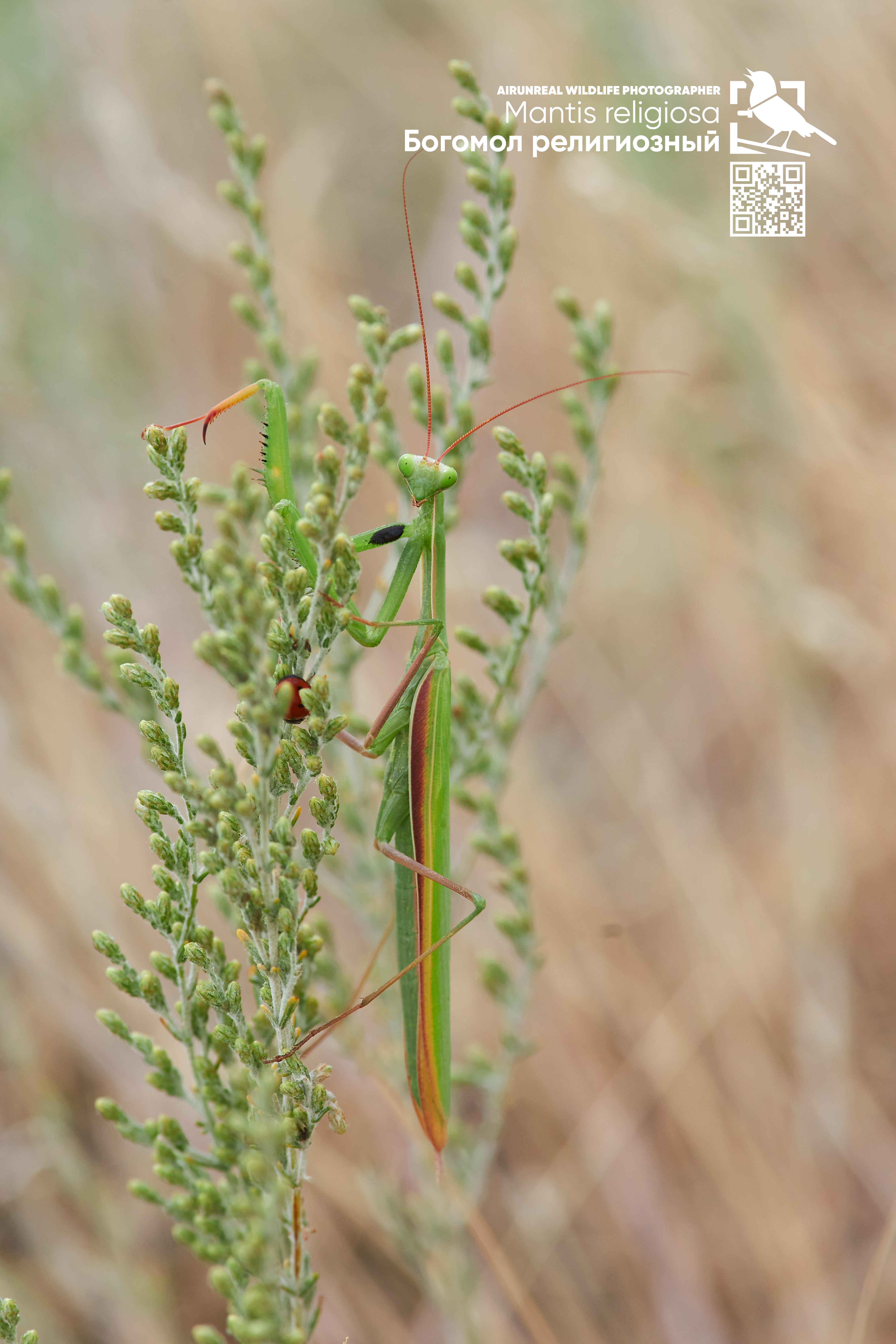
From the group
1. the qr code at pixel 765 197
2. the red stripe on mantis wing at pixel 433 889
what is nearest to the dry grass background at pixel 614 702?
the qr code at pixel 765 197

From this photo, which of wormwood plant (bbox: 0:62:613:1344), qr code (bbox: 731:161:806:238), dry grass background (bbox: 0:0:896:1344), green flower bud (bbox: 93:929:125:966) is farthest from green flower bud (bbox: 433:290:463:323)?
qr code (bbox: 731:161:806:238)

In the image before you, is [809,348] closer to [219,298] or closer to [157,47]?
[219,298]

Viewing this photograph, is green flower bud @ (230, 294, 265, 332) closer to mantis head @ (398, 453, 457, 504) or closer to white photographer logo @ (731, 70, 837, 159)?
mantis head @ (398, 453, 457, 504)

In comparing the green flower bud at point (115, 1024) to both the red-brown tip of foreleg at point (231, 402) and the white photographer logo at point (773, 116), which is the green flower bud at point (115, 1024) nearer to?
the red-brown tip of foreleg at point (231, 402)

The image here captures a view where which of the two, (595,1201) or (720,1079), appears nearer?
(595,1201)

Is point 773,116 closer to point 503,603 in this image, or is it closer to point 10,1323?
point 503,603

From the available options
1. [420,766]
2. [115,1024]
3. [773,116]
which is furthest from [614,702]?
[115,1024]

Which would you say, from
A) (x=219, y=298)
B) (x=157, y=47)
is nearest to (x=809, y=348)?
(x=219, y=298)
